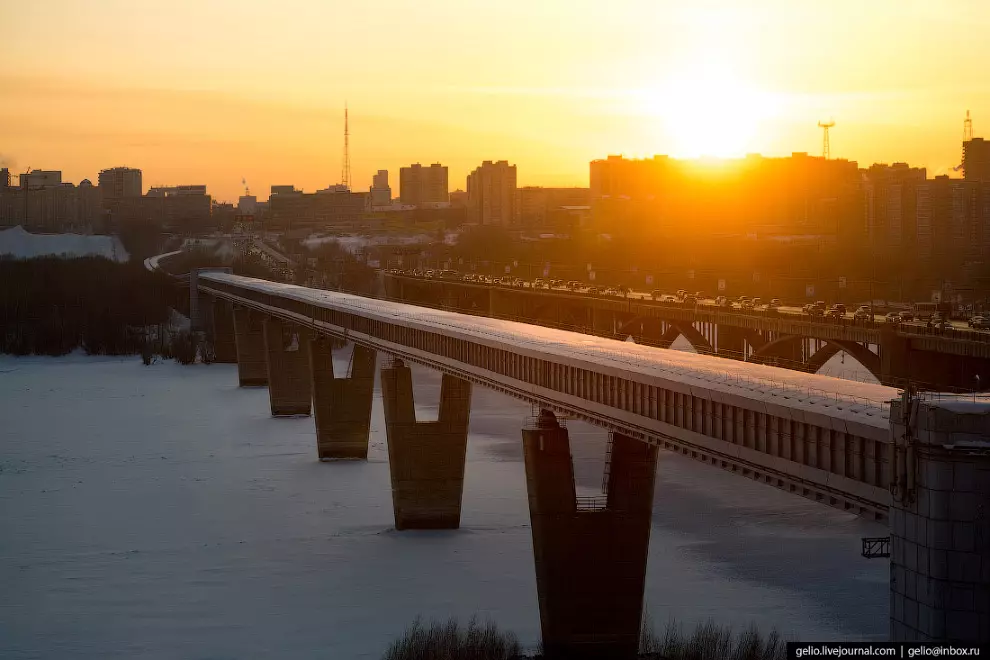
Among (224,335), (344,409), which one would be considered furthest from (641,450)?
(224,335)

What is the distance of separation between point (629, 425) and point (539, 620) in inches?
252

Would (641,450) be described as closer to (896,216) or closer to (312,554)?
(312,554)

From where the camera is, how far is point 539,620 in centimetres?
4009

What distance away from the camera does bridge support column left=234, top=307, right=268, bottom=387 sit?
11888 centimetres

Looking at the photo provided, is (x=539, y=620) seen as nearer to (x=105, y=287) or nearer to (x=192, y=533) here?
(x=192, y=533)

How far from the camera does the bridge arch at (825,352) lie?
7756 cm

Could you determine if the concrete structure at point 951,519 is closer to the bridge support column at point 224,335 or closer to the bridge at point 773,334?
the bridge at point 773,334

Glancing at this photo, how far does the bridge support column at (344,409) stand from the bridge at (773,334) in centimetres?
1517

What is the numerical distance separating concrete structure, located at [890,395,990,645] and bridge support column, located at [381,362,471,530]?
32.1 meters

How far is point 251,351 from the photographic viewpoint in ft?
395

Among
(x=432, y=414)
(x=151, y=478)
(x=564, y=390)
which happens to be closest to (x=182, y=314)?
(x=432, y=414)

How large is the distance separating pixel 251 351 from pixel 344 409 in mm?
47855

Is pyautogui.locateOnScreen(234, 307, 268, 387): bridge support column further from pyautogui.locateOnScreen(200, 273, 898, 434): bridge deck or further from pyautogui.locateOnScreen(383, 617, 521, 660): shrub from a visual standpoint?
pyautogui.locateOnScreen(383, 617, 521, 660): shrub

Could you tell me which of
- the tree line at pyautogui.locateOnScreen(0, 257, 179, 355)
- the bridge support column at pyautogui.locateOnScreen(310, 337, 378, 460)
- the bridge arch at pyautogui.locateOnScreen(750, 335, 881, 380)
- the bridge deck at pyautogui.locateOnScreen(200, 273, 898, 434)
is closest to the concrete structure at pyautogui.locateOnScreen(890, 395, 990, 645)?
the bridge deck at pyautogui.locateOnScreen(200, 273, 898, 434)
